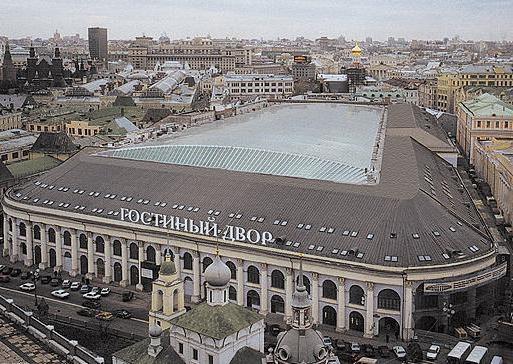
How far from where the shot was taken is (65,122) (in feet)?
568

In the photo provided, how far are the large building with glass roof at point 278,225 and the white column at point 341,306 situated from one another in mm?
105

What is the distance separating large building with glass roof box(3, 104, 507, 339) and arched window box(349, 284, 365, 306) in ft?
0.38

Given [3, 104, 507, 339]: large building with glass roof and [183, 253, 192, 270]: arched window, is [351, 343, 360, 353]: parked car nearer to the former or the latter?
[3, 104, 507, 339]: large building with glass roof

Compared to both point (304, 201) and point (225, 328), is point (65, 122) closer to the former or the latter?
point (304, 201)

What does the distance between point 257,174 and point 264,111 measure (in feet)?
245

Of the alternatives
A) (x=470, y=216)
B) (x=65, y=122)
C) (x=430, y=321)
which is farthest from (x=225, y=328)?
(x=65, y=122)

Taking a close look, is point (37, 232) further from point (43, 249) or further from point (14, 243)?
point (14, 243)

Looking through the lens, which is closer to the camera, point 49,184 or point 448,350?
point 448,350

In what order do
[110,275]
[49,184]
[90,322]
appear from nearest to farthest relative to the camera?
[90,322]
[110,275]
[49,184]

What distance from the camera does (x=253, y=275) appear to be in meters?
78.4

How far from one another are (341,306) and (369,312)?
2.66 meters

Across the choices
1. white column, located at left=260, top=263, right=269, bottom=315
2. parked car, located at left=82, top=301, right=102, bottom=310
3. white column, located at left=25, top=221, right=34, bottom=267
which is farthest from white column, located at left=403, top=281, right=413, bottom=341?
white column, located at left=25, top=221, right=34, bottom=267

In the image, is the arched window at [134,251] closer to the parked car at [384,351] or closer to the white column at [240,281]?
the white column at [240,281]

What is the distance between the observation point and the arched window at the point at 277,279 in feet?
252
